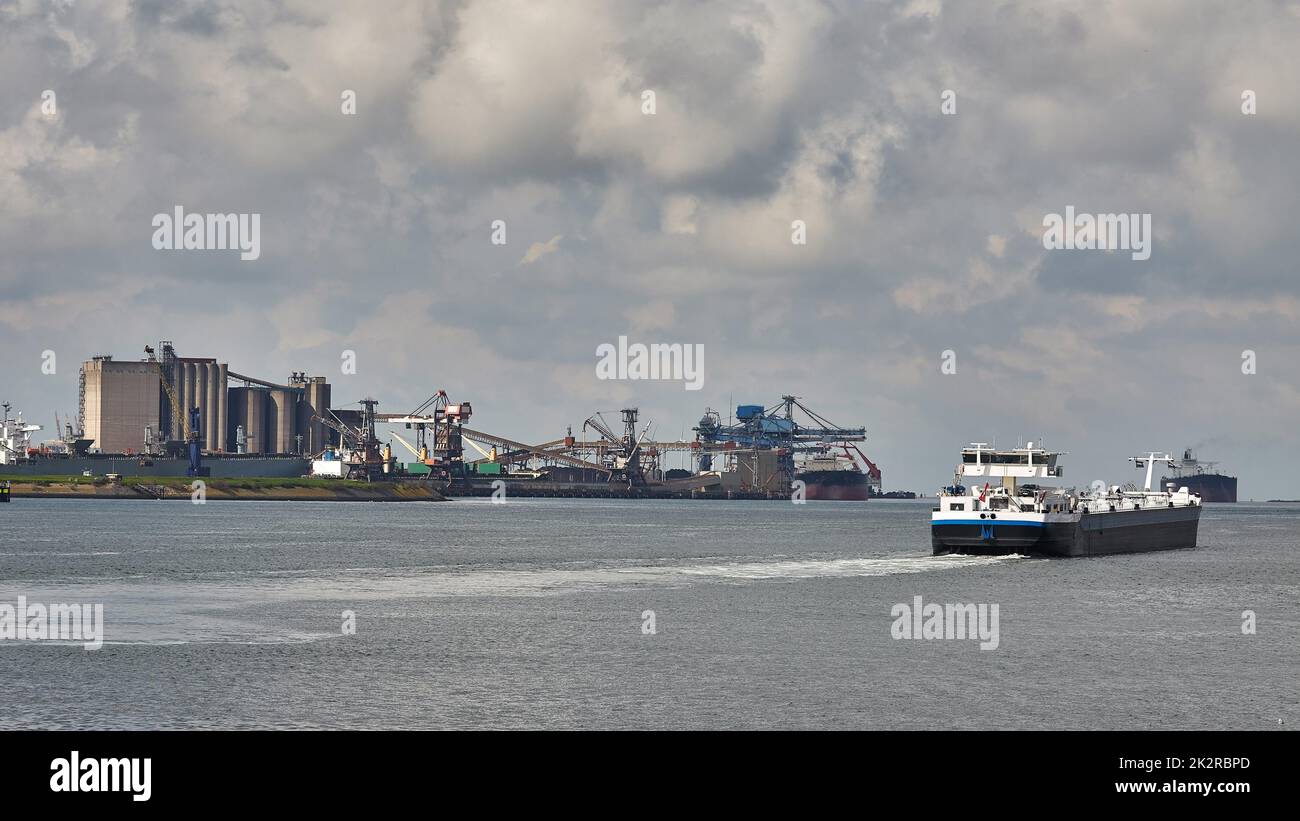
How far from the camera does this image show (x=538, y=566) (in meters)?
97.7

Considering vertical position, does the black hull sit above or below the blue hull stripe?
below

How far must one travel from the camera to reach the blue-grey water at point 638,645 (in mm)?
39594

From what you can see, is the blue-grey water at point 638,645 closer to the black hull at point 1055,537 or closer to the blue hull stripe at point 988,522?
the black hull at point 1055,537

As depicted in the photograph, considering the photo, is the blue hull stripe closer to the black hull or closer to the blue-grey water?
the black hull

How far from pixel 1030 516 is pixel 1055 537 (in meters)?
3.39

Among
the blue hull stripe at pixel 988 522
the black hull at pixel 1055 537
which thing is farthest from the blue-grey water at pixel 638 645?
the blue hull stripe at pixel 988 522

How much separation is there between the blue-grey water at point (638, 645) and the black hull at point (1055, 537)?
1.28 meters

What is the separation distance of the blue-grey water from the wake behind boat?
1845 millimetres

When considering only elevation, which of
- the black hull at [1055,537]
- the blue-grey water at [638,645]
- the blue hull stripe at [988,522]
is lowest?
the blue-grey water at [638,645]

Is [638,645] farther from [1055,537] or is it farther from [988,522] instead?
[1055,537]

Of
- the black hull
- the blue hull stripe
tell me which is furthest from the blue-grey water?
the blue hull stripe

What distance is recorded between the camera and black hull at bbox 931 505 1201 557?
323ft
